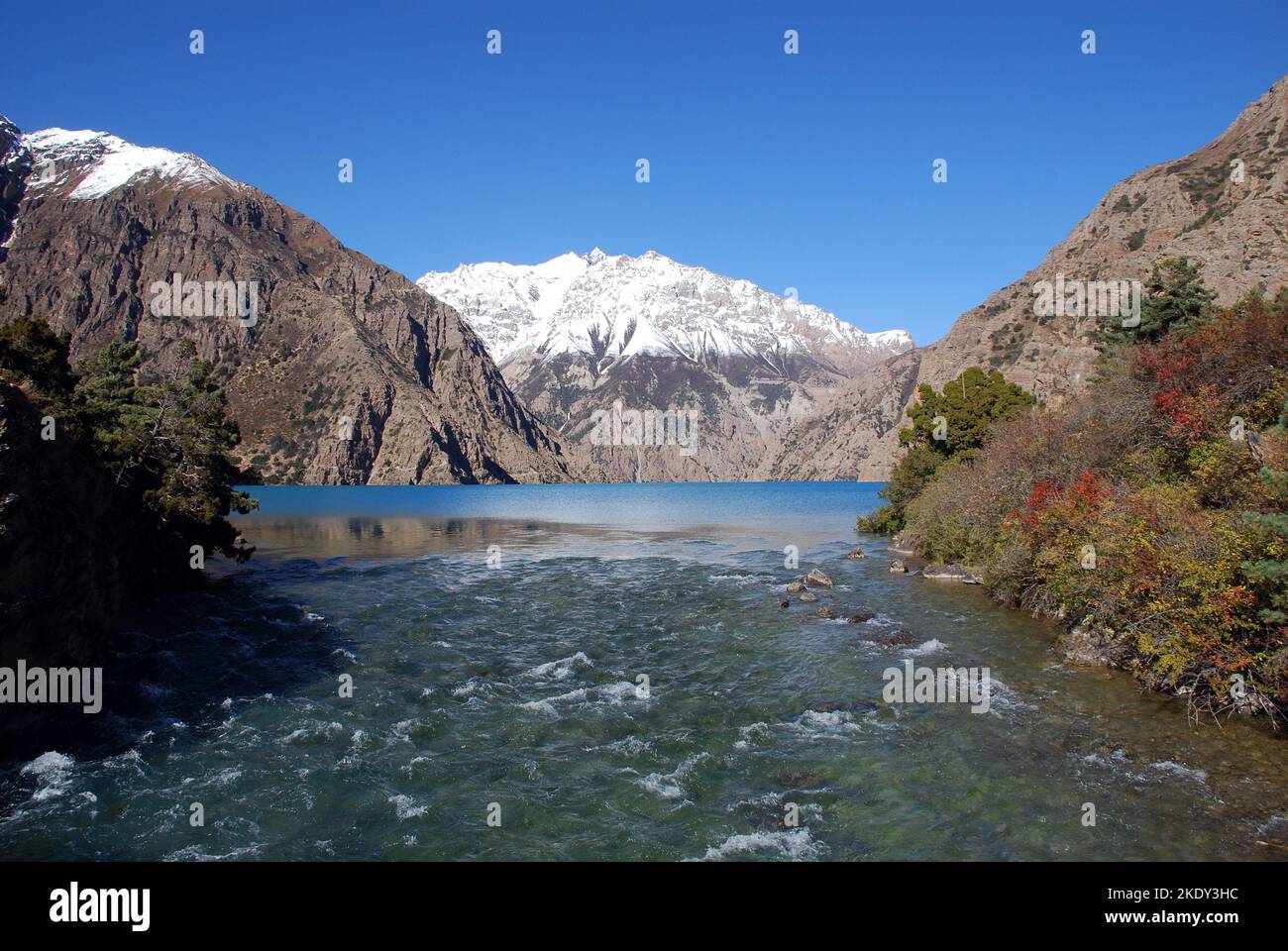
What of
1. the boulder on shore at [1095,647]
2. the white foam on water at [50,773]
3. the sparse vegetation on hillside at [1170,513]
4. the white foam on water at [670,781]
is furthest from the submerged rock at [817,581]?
the white foam on water at [50,773]

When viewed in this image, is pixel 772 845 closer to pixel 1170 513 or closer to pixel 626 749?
pixel 626 749

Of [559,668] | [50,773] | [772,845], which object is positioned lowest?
[559,668]

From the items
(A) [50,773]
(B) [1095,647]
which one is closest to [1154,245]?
(B) [1095,647]

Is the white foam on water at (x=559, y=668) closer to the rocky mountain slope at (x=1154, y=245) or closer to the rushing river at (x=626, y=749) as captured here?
the rushing river at (x=626, y=749)

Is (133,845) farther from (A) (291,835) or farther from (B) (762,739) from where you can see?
(B) (762,739)

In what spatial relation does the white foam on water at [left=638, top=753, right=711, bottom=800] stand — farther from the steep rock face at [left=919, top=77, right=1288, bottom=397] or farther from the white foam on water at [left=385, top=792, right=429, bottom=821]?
the steep rock face at [left=919, top=77, right=1288, bottom=397]

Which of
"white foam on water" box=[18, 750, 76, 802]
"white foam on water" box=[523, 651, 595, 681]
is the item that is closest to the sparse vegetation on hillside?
"white foam on water" box=[523, 651, 595, 681]
